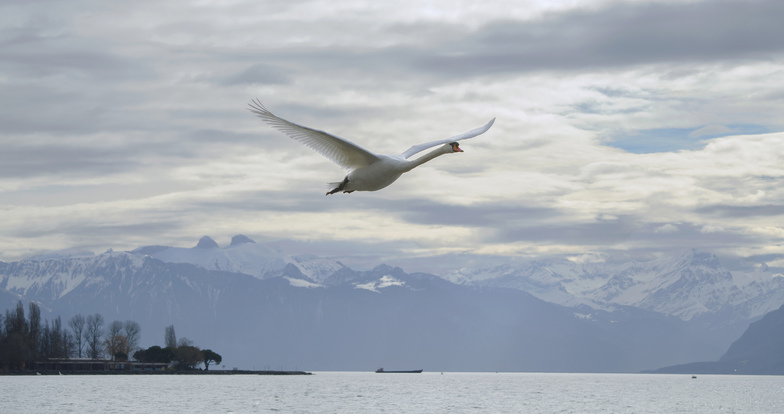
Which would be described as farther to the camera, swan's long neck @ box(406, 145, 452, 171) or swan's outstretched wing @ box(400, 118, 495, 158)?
swan's outstretched wing @ box(400, 118, 495, 158)

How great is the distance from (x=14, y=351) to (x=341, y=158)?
594 ft

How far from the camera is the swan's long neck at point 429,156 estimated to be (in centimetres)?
3097

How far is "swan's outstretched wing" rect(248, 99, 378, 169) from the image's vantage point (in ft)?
97.6

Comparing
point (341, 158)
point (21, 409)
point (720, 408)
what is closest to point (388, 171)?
point (341, 158)

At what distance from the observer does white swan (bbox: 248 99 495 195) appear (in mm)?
30094

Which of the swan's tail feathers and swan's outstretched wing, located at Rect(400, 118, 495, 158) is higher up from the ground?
swan's outstretched wing, located at Rect(400, 118, 495, 158)

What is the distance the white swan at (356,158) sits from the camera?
3009cm

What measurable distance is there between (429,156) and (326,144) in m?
3.60

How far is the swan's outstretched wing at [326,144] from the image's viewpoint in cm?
2975

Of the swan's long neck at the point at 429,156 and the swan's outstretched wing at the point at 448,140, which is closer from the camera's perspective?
the swan's long neck at the point at 429,156

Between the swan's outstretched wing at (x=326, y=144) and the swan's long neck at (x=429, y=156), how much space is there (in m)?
1.28

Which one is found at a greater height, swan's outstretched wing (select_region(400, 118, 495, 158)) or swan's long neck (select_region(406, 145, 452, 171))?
swan's outstretched wing (select_region(400, 118, 495, 158))

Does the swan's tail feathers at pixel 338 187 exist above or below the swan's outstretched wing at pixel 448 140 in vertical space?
below

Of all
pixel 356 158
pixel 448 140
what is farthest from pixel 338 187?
pixel 448 140
